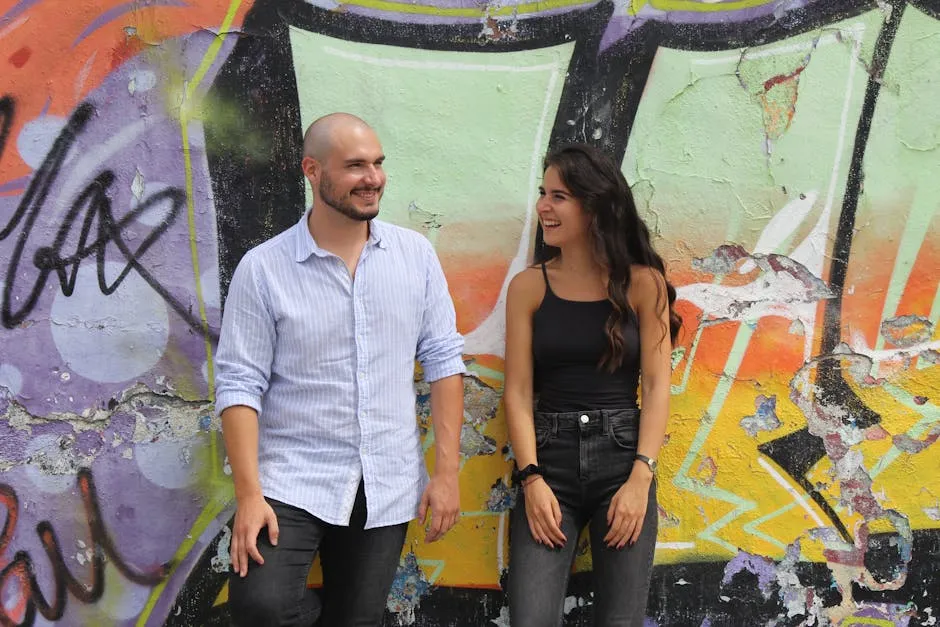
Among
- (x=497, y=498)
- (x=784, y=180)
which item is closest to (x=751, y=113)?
(x=784, y=180)

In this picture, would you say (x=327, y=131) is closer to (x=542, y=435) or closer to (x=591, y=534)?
(x=542, y=435)

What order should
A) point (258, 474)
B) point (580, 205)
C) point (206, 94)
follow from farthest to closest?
point (206, 94) < point (580, 205) < point (258, 474)

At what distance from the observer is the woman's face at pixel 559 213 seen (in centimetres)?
281

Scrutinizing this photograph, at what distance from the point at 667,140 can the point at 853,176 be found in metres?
0.66

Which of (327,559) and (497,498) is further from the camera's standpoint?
(497,498)

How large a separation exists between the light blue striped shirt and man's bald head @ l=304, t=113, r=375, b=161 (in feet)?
0.75

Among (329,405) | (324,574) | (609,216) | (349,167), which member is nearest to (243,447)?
(329,405)

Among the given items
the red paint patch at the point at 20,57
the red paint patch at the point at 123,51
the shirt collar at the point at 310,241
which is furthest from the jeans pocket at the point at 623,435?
the red paint patch at the point at 20,57

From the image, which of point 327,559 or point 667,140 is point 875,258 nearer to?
point 667,140

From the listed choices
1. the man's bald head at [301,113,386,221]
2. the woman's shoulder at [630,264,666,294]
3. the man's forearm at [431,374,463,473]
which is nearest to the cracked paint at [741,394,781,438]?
the woman's shoulder at [630,264,666,294]

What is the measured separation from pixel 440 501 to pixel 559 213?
95 centimetres

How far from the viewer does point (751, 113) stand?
3115 mm

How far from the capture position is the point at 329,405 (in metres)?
2.57

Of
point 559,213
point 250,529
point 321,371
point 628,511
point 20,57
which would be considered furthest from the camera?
point 20,57
